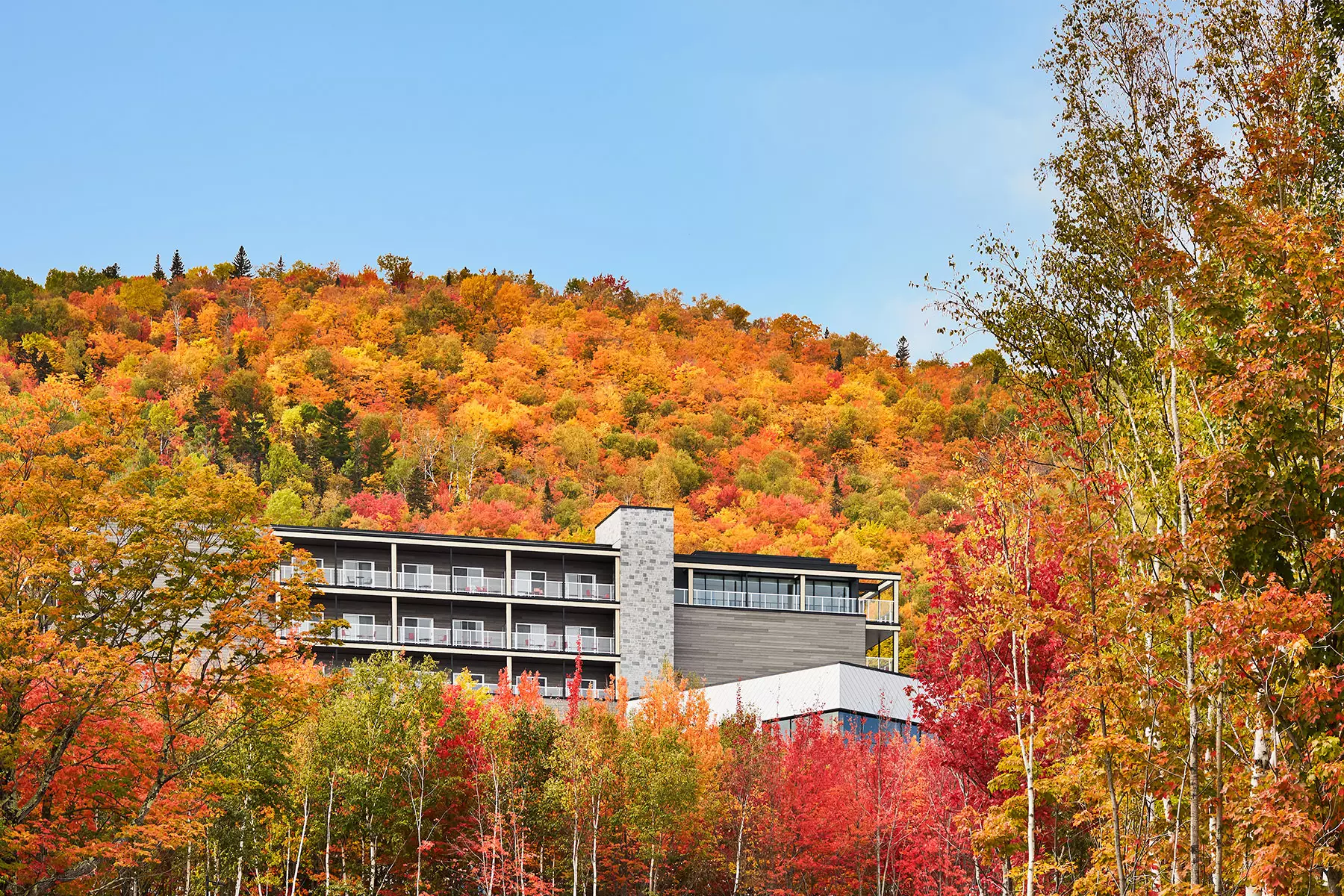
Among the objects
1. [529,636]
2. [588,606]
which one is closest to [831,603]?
[588,606]

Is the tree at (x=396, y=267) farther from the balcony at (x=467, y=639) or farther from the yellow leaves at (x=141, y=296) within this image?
the balcony at (x=467, y=639)

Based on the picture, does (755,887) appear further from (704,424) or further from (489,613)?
(704,424)

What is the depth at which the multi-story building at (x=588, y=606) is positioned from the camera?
71812 mm

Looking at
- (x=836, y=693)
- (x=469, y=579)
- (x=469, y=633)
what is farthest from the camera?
(x=469, y=579)

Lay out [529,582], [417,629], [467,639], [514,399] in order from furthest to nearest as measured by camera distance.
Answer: [514,399] < [529,582] < [467,639] < [417,629]

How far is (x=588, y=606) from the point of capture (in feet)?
242

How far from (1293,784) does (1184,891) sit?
7.23 ft

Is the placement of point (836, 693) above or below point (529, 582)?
below

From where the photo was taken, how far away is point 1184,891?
14500 millimetres

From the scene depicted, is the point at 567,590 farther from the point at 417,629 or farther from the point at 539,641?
the point at 417,629

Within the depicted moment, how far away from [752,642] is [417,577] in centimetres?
1774

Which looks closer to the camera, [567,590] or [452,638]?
[452,638]

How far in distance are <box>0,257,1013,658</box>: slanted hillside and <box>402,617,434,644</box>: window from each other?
1120 inches

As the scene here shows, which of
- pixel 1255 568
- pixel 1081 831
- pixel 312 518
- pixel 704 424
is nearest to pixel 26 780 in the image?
pixel 1081 831
